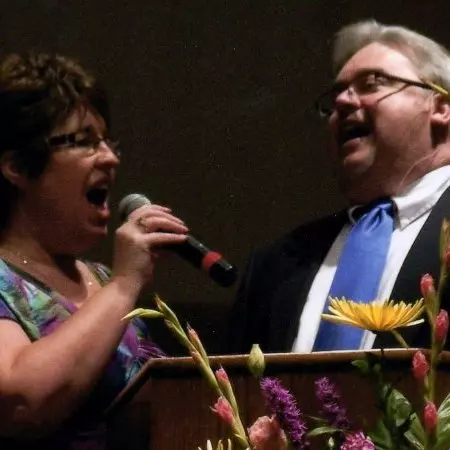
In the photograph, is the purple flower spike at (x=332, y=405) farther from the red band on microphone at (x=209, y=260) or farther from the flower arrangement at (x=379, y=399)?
the red band on microphone at (x=209, y=260)

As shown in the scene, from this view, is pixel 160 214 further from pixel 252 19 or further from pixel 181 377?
pixel 252 19

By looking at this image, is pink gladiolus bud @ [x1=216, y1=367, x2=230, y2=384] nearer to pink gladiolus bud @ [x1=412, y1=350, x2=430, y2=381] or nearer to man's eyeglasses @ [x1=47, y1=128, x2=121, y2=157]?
pink gladiolus bud @ [x1=412, y1=350, x2=430, y2=381]

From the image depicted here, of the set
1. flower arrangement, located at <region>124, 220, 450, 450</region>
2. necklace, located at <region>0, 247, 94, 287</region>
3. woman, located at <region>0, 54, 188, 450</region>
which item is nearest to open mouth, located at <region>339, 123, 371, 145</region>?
woman, located at <region>0, 54, 188, 450</region>

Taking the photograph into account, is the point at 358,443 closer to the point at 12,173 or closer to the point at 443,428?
the point at 443,428

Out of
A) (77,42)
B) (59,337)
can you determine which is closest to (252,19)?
(77,42)

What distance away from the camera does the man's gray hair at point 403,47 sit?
1.34 m

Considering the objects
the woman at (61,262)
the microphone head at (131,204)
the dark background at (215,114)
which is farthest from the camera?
the dark background at (215,114)

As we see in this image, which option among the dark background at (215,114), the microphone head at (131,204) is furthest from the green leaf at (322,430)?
the dark background at (215,114)

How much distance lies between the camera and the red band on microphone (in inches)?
38.0

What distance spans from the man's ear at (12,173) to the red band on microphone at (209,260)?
25cm

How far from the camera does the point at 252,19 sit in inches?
67.7

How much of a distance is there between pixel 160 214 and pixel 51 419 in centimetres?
21

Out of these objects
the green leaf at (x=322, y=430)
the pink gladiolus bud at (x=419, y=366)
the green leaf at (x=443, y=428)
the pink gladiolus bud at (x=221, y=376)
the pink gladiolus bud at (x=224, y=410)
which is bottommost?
the green leaf at (x=322, y=430)

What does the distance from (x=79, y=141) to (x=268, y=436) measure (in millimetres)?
601
